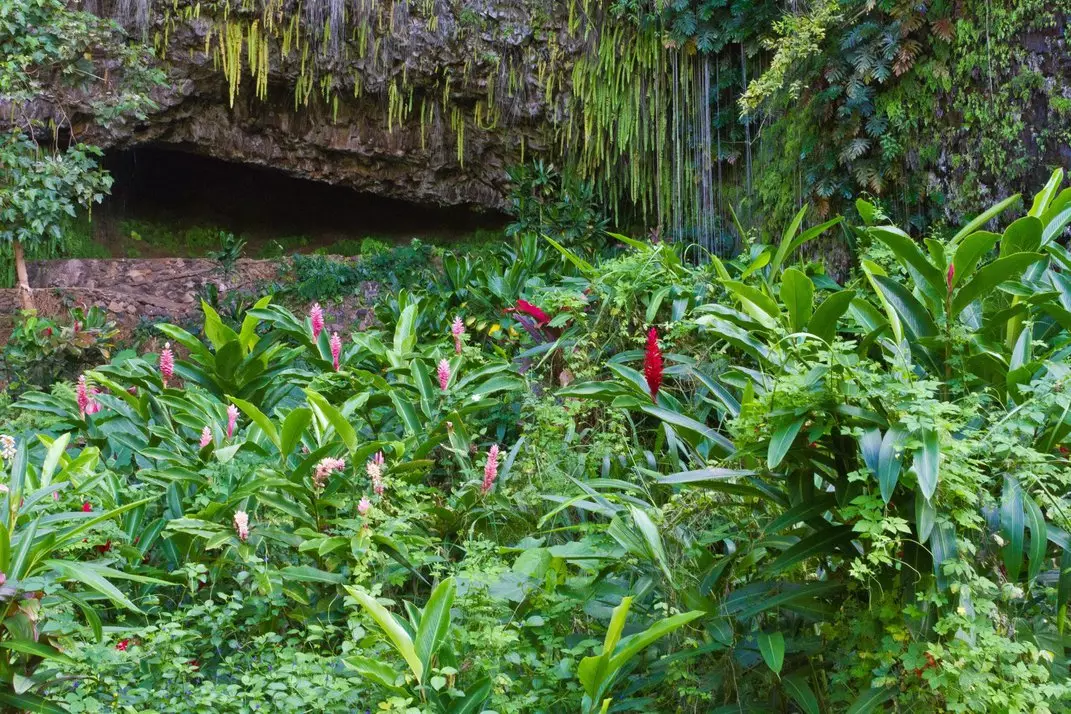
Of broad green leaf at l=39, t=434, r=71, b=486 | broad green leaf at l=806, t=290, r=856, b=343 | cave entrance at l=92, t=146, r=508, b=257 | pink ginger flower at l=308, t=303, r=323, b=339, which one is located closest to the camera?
broad green leaf at l=806, t=290, r=856, b=343

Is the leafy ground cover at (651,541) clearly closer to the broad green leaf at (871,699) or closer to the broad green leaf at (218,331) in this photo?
the broad green leaf at (871,699)

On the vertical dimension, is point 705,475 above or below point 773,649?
above

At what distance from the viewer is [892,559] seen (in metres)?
1.79

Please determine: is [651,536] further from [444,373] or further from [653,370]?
[444,373]

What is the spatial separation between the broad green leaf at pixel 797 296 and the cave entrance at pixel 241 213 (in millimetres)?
6683

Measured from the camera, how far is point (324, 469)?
8.60 ft

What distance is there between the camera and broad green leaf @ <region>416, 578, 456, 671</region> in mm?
1966

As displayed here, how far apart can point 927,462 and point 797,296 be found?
74 cm

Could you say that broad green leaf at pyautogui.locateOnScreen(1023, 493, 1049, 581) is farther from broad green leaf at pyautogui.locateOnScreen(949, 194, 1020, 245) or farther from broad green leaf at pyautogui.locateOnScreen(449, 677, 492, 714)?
broad green leaf at pyautogui.locateOnScreen(449, 677, 492, 714)

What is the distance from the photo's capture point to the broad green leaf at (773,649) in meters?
1.84

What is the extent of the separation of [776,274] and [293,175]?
5.83 m

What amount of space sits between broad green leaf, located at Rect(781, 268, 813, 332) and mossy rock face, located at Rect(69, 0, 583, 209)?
18.0 feet

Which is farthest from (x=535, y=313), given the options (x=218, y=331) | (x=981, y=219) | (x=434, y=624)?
(x=434, y=624)

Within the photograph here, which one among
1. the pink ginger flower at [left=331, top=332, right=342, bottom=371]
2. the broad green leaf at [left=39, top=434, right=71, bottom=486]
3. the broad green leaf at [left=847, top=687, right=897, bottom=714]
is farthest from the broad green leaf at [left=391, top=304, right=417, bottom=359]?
the broad green leaf at [left=847, top=687, right=897, bottom=714]
